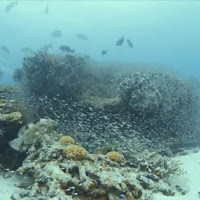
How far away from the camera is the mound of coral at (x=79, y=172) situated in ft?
19.5

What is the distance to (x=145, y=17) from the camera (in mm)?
96312

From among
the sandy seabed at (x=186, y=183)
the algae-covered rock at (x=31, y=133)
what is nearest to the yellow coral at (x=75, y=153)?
the sandy seabed at (x=186, y=183)

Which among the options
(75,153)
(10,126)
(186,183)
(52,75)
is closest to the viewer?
(75,153)

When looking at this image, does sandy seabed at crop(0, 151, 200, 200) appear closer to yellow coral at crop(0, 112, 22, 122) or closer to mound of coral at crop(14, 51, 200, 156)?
mound of coral at crop(14, 51, 200, 156)

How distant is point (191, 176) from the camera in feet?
28.2

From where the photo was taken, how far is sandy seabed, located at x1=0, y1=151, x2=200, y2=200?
6820 mm

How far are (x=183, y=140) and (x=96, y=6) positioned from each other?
274 feet

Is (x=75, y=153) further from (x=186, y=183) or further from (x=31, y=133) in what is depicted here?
(x=186, y=183)

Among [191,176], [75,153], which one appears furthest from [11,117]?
[191,176]

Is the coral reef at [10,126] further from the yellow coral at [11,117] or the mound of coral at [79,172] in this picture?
the mound of coral at [79,172]

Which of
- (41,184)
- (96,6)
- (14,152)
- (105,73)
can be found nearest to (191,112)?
(105,73)

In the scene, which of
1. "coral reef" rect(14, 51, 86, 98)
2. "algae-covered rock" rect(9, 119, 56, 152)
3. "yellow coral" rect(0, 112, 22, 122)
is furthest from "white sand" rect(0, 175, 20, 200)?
"coral reef" rect(14, 51, 86, 98)

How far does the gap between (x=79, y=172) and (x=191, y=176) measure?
11.3ft

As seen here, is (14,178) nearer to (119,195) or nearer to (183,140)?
(119,195)
